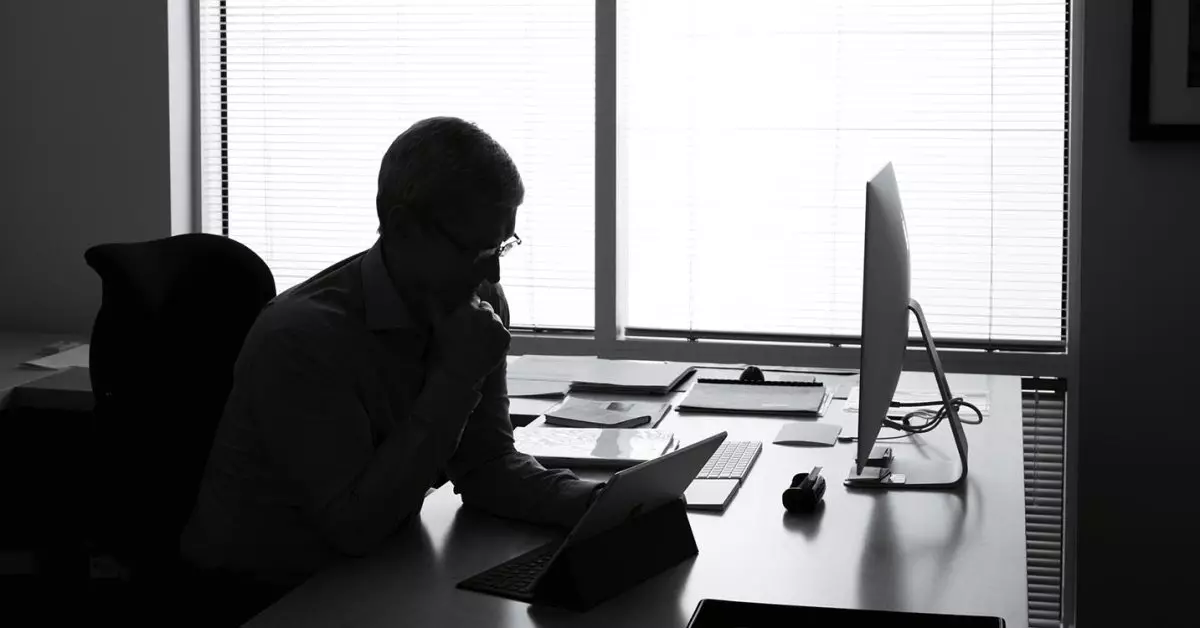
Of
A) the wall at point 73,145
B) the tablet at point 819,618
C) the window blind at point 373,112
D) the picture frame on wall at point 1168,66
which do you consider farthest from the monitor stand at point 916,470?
the wall at point 73,145

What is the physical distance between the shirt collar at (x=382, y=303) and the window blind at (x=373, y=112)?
1921 millimetres

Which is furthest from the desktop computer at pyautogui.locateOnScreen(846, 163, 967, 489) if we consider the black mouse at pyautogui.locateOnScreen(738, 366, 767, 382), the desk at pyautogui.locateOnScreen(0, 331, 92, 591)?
the desk at pyautogui.locateOnScreen(0, 331, 92, 591)

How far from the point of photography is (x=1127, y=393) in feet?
10.5

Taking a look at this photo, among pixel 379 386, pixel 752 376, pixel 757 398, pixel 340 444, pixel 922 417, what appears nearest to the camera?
pixel 340 444

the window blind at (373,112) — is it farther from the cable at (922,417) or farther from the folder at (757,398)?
the cable at (922,417)

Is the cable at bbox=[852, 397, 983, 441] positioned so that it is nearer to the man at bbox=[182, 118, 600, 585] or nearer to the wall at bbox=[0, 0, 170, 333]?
the man at bbox=[182, 118, 600, 585]

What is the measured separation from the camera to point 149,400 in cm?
203

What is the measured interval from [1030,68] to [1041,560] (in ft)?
4.46

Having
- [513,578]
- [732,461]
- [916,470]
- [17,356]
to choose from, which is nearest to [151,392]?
[513,578]

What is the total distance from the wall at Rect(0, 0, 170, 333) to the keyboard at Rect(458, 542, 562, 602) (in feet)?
8.51

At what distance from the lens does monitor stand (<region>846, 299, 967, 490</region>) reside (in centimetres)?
197

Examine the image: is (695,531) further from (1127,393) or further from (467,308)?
(1127,393)

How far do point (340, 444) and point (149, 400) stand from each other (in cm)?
61

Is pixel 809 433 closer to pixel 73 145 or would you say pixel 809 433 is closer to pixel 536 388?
pixel 536 388
